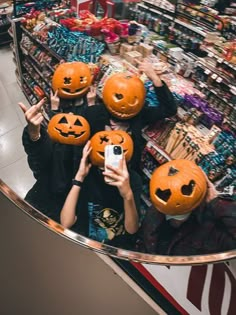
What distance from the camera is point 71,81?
44.7 inches

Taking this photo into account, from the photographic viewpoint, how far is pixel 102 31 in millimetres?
1704

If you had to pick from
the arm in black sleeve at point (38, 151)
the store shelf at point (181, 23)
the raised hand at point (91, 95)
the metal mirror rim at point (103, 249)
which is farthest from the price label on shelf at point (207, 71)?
the metal mirror rim at point (103, 249)

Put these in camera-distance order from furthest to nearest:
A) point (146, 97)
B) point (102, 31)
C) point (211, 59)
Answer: point (102, 31) → point (211, 59) → point (146, 97)

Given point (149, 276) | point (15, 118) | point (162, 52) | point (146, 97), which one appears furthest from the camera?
point (162, 52)

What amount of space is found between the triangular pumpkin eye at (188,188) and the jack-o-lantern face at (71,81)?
1.97ft

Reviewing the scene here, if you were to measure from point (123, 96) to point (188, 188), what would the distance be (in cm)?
49

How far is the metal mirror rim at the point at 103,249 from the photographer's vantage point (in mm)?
537

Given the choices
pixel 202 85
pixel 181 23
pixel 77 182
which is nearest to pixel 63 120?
pixel 77 182

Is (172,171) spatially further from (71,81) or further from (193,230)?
(71,81)

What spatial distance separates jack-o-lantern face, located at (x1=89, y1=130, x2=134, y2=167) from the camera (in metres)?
0.78

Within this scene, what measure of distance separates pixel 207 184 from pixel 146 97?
57cm

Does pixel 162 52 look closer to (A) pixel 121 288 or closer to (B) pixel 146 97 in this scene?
(B) pixel 146 97

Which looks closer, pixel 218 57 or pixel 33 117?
pixel 33 117

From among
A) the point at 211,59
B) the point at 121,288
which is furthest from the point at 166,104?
the point at 121,288
